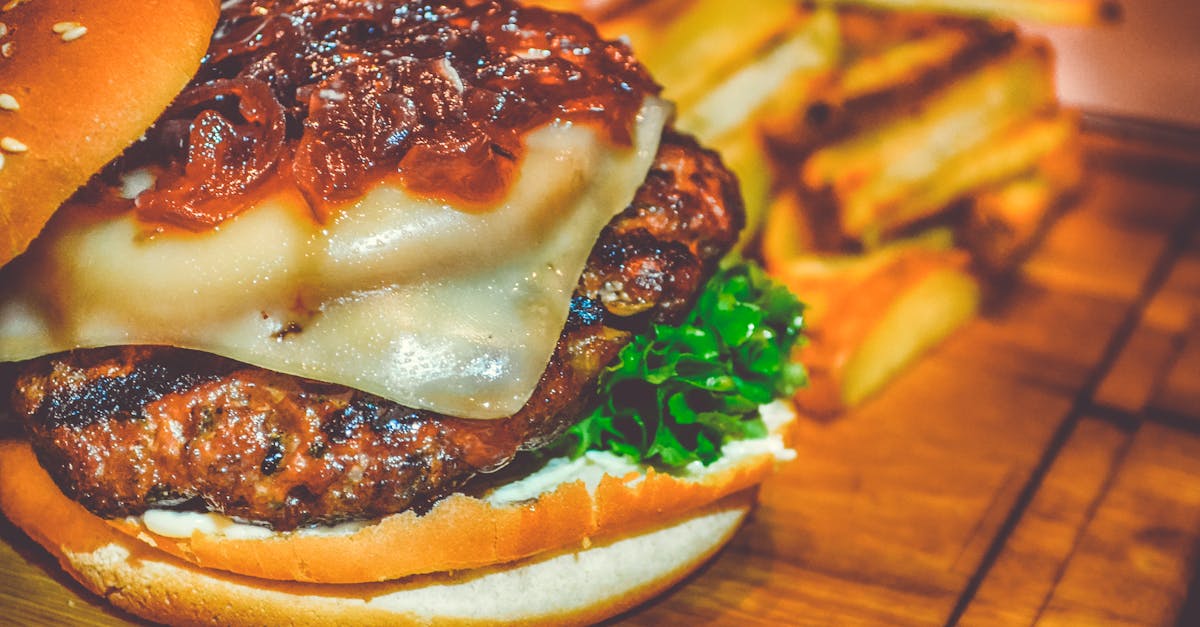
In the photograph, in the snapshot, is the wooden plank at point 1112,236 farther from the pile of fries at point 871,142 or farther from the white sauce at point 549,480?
the white sauce at point 549,480

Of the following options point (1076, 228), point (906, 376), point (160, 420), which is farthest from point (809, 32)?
point (160, 420)

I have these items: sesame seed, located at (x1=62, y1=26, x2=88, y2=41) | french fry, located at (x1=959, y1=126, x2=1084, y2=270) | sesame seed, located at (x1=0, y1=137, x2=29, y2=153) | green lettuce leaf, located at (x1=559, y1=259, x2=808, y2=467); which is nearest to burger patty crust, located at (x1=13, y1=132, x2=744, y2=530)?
green lettuce leaf, located at (x1=559, y1=259, x2=808, y2=467)

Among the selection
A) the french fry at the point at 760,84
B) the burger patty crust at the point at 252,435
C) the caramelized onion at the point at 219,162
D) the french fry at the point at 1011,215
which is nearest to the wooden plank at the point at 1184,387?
the french fry at the point at 1011,215

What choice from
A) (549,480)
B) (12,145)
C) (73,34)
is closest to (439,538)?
(549,480)

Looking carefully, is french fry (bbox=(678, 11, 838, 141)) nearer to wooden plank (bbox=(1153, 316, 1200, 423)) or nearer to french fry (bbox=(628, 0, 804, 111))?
french fry (bbox=(628, 0, 804, 111))

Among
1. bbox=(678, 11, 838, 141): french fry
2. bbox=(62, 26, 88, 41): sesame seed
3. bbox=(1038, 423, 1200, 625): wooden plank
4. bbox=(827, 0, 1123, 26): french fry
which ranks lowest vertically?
bbox=(1038, 423, 1200, 625): wooden plank

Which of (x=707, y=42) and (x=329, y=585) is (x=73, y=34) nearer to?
(x=329, y=585)

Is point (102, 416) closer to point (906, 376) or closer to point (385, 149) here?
point (385, 149)
